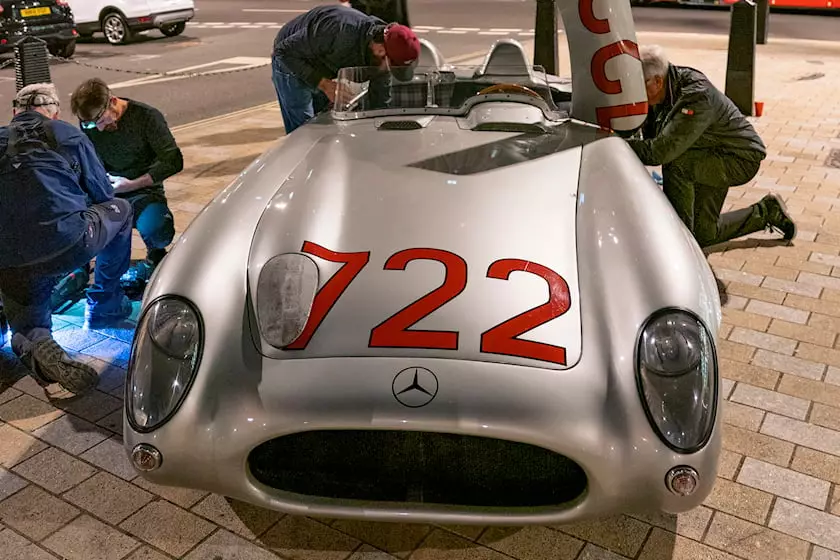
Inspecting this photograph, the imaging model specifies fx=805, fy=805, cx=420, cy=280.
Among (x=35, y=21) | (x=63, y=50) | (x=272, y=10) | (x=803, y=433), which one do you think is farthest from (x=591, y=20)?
(x=272, y=10)

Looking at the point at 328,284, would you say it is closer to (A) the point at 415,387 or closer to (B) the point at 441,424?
(A) the point at 415,387

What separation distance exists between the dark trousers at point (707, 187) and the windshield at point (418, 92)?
114cm

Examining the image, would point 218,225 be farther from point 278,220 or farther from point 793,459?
point 793,459

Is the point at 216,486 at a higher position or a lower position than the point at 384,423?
lower

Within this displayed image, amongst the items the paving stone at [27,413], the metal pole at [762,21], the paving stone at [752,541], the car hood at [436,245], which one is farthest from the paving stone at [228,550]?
the metal pole at [762,21]

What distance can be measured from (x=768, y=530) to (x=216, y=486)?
63.9 inches

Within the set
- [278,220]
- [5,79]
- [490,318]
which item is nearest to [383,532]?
[490,318]

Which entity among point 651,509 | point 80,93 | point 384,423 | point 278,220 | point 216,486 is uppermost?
point 80,93

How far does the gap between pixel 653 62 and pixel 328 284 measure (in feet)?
7.96

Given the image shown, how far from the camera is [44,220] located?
321cm

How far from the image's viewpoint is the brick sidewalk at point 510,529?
2346 mm

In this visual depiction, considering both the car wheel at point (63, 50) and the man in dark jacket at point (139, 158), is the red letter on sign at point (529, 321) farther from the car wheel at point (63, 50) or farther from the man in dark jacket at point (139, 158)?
the car wheel at point (63, 50)

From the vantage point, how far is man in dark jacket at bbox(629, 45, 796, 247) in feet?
13.0

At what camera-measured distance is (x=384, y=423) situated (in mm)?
1934
